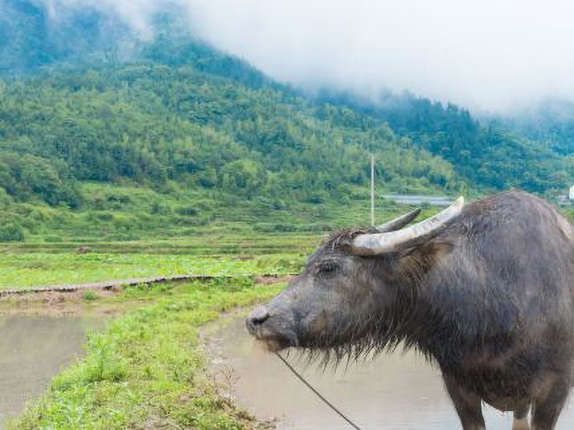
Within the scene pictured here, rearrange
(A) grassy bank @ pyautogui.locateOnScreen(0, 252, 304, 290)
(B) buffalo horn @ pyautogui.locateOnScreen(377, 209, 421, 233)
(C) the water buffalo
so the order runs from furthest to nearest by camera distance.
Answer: (A) grassy bank @ pyautogui.locateOnScreen(0, 252, 304, 290)
(B) buffalo horn @ pyautogui.locateOnScreen(377, 209, 421, 233)
(C) the water buffalo

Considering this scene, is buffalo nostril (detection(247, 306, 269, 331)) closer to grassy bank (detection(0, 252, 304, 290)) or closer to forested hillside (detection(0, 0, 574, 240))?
grassy bank (detection(0, 252, 304, 290))

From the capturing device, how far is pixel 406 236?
117 inches

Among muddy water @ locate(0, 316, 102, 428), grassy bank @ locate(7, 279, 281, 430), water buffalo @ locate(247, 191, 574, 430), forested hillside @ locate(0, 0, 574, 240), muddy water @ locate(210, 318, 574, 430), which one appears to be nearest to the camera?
water buffalo @ locate(247, 191, 574, 430)

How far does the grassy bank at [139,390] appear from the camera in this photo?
4.95 meters

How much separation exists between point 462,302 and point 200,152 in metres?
72.4

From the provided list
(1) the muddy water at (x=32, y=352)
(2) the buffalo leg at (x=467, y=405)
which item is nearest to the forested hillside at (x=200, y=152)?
(1) the muddy water at (x=32, y=352)

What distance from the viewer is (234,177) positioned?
69500 millimetres

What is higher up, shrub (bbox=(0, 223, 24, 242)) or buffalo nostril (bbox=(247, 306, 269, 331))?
buffalo nostril (bbox=(247, 306, 269, 331))

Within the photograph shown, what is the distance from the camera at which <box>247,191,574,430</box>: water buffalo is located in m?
3.03

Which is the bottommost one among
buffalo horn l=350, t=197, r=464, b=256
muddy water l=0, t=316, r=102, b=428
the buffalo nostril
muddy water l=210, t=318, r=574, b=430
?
muddy water l=0, t=316, r=102, b=428

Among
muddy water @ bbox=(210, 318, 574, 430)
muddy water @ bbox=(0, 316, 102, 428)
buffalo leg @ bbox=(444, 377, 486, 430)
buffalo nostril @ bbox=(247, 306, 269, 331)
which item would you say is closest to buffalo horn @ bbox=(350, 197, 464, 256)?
buffalo nostril @ bbox=(247, 306, 269, 331)

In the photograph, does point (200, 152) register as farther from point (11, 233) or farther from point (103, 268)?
point (103, 268)

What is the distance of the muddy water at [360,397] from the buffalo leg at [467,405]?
4.02ft

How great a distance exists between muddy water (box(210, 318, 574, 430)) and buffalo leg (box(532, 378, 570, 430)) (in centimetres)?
161
